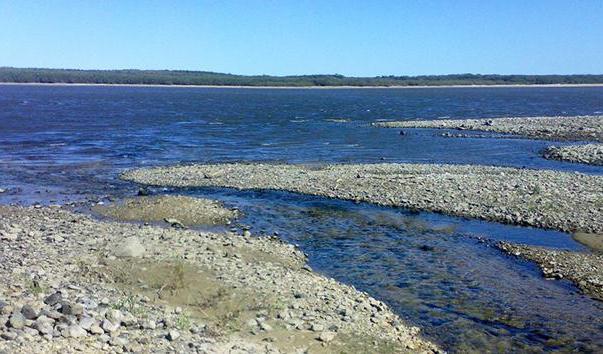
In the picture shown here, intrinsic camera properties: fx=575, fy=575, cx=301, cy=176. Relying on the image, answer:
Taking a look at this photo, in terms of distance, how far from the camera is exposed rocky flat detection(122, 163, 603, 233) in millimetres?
21500

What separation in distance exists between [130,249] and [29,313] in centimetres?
579

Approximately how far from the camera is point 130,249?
15383 mm

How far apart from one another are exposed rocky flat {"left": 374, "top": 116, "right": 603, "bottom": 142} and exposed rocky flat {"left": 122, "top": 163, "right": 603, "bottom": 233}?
21075 mm

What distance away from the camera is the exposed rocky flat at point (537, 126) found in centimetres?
4909

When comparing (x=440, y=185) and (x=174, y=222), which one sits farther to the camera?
(x=440, y=185)

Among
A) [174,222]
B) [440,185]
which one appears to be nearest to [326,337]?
[174,222]

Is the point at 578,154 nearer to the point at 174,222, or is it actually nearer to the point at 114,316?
the point at 174,222

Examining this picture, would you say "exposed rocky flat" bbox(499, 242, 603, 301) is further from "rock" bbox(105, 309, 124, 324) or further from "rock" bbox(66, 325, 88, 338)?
"rock" bbox(66, 325, 88, 338)

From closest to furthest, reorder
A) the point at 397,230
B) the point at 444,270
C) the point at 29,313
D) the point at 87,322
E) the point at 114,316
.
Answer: the point at 29,313 → the point at 87,322 → the point at 114,316 → the point at 444,270 → the point at 397,230

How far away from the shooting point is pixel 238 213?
72.5ft

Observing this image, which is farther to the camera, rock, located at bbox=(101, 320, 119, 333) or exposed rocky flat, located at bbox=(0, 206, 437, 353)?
rock, located at bbox=(101, 320, 119, 333)

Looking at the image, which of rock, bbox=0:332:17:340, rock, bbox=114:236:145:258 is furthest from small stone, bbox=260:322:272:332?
rock, bbox=114:236:145:258

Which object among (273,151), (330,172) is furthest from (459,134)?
(330,172)

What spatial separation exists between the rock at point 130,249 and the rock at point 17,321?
5.75 metres
